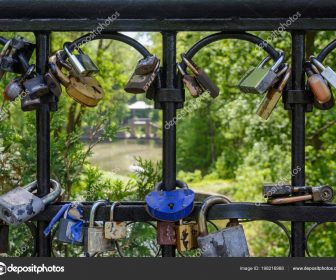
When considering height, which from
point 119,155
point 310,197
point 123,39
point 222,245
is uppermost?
point 123,39

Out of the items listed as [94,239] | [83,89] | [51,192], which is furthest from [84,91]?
[94,239]

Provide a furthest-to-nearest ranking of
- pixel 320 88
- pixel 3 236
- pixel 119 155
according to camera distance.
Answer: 1. pixel 119 155
2. pixel 3 236
3. pixel 320 88

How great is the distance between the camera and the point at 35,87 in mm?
1378

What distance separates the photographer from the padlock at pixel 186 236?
1.41 meters

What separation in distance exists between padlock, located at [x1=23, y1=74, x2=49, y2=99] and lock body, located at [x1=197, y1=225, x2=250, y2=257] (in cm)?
52

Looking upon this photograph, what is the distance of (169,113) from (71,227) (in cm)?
37

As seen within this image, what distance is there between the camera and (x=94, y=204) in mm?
1425

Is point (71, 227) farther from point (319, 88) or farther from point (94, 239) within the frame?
point (319, 88)

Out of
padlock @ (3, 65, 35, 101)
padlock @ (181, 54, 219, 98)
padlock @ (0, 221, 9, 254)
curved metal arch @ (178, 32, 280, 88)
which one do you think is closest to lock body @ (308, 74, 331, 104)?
curved metal arch @ (178, 32, 280, 88)

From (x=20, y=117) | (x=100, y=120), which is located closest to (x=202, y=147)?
(x=20, y=117)

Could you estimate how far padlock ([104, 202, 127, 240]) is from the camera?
4.59 ft

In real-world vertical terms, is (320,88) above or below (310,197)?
above

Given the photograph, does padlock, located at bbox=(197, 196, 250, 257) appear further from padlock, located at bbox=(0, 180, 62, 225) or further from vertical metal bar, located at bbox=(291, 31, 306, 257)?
padlock, located at bbox=(0, 180, 62, 225)
